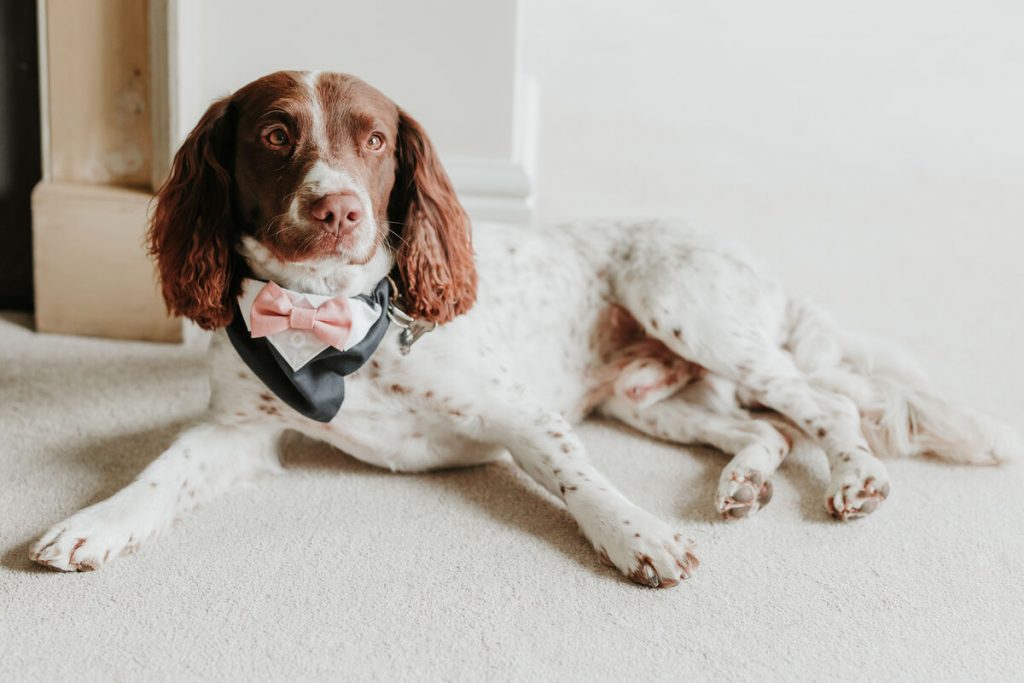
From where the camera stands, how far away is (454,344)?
256 centimetres

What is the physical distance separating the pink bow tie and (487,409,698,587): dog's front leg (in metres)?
0.43

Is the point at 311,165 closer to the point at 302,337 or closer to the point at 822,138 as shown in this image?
the point at 302,337

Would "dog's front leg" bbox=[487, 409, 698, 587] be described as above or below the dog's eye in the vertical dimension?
below

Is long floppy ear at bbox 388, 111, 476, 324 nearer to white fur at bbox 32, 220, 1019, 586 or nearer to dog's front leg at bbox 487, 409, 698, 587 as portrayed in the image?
white fur at bbox 32, 220, 1019, 586

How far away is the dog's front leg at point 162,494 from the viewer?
215cm

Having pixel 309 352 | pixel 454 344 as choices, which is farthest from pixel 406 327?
pixel 309 352

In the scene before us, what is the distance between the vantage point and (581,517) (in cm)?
230

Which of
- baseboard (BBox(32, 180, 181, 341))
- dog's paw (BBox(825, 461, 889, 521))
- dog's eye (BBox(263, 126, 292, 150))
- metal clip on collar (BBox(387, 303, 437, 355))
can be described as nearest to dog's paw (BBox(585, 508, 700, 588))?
dog's paw (BBox(825, 461, 889, 521))

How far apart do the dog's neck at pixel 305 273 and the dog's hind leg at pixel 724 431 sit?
2.89ft

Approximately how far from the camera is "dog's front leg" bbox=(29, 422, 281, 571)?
Answer: 2152mm

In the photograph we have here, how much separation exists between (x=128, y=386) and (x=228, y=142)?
1022 mm

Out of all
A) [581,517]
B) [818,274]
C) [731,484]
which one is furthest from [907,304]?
[581,517]

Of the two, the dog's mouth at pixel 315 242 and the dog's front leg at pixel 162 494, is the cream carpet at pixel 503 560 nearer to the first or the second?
the dog's front leg at pixel 162 494

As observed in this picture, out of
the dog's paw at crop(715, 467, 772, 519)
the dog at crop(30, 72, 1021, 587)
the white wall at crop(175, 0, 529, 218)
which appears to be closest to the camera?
the dog at crop(30, 72, 1021, 587)
